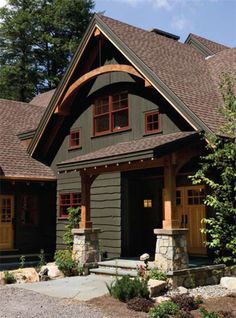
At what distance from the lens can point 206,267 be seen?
1148 centimetres

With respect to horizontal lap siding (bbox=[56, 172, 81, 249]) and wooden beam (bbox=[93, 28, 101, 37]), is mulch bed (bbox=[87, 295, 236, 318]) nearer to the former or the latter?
horizontal lap siding (bbox=[56, 172, 81, 249])

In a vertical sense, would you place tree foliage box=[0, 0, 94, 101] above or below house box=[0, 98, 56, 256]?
above

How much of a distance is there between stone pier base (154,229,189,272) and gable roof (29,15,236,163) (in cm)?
274

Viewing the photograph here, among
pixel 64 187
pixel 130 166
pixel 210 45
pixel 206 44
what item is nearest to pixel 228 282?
pixel 130 166

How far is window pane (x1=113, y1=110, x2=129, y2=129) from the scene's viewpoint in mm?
15713

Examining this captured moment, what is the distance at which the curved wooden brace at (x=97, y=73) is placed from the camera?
574 inches

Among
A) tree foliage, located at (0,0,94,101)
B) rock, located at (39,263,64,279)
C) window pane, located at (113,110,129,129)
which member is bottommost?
rock, located at (39,263,64,279)

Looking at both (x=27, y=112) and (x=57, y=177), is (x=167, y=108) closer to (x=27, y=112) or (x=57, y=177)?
(x=57, y=177)

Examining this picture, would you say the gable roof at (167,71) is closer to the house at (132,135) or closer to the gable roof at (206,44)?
the house at (132,135)

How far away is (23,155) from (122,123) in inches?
196

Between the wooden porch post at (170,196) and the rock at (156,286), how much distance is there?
4.66 feet

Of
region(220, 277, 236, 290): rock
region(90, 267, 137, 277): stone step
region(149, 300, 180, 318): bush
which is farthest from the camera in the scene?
region(90, 267, 137, 277): stone step

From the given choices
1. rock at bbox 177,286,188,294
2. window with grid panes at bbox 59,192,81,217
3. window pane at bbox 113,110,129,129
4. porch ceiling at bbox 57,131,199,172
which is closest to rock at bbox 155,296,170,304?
rock at bbox 177,286,188,294

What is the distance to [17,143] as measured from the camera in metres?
19.4
